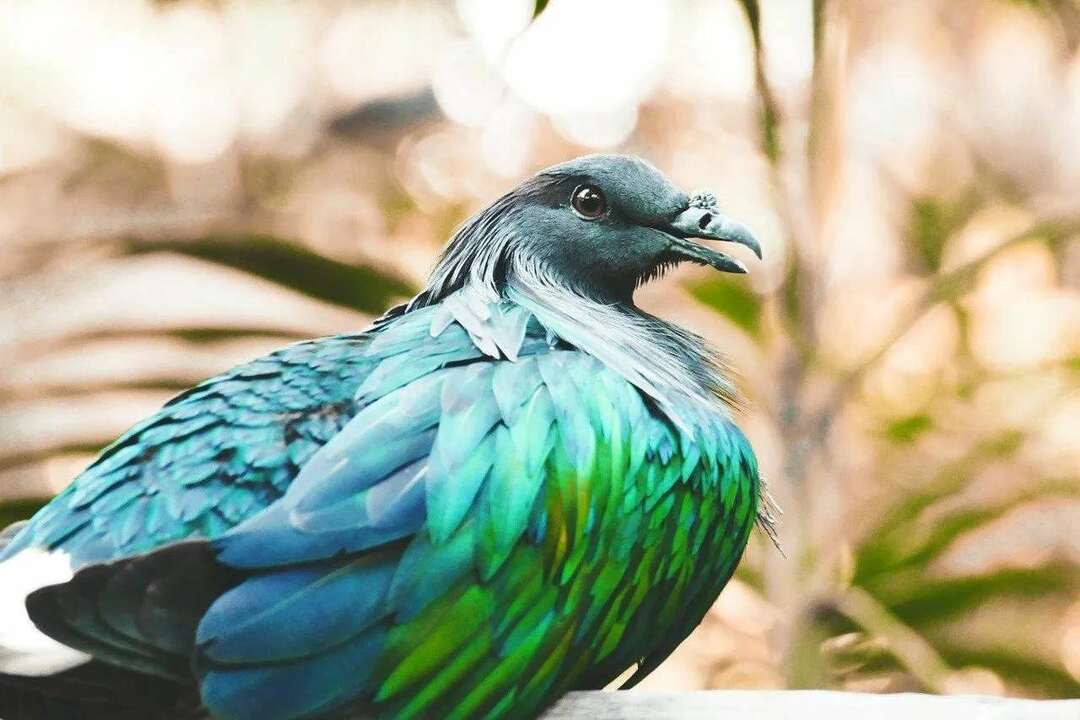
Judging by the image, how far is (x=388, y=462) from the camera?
6.35ft

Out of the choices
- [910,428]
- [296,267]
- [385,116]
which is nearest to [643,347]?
[296,267]

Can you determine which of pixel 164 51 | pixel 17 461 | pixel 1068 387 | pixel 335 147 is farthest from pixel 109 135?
pixel 1068 387

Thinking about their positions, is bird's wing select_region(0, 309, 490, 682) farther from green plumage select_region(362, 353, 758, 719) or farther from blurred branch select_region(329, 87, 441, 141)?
blurred branch select_region(329, 87, 441, 141)

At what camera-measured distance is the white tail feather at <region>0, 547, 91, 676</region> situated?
1.75 m

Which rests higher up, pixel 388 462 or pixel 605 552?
pixel 388 462

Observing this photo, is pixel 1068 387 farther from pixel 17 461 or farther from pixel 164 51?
pixel 164 51

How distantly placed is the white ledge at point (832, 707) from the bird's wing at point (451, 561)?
26cm

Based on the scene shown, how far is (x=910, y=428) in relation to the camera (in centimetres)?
391

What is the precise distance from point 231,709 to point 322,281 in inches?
64.3

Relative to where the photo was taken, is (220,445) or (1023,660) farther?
(1023,660)

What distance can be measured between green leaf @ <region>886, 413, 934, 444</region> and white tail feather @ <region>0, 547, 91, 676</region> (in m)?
2.68

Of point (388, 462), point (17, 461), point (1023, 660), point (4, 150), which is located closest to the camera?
point (388, 462)

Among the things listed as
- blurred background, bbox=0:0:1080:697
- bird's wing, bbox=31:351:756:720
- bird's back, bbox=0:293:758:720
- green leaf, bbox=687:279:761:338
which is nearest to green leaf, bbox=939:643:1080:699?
blurred background, bbox=0:0:1080:697

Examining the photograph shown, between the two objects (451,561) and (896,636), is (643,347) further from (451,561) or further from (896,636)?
(896,636)
